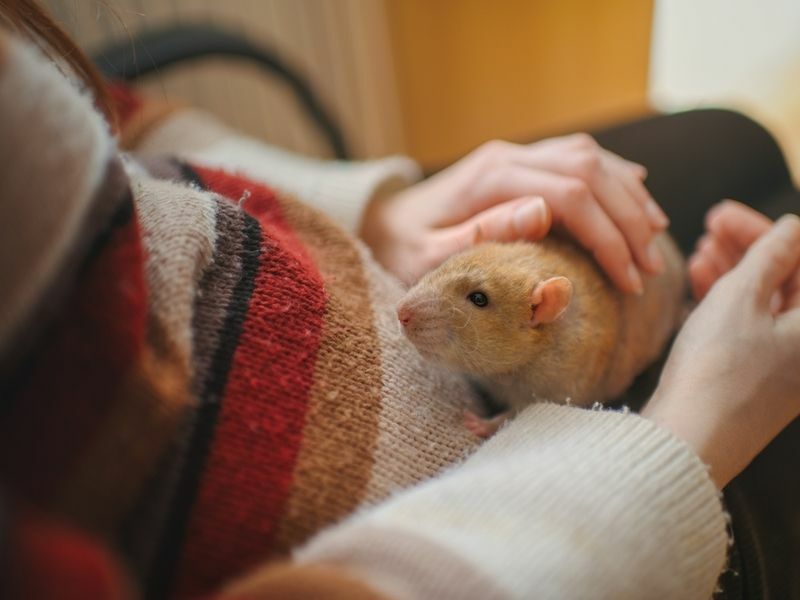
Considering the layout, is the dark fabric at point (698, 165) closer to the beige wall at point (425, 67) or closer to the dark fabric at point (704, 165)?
the dark fabric at point (704, 165)

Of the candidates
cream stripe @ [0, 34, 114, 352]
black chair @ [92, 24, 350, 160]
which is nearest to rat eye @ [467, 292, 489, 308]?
cream stripe @ [0, 34, 114, 352]

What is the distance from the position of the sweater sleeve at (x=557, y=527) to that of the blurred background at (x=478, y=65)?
1.55m

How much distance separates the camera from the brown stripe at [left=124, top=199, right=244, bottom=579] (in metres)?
0.51

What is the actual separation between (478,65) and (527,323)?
→ 1.72 meters

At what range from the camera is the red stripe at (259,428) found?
541 millimetres

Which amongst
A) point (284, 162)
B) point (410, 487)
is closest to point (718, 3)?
point (284, 162)

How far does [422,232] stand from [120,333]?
2.22 feet

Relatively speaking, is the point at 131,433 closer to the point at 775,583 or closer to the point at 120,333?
the point at 120,333

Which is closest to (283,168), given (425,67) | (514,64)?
(514,64)

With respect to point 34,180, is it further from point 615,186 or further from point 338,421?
point 615,186

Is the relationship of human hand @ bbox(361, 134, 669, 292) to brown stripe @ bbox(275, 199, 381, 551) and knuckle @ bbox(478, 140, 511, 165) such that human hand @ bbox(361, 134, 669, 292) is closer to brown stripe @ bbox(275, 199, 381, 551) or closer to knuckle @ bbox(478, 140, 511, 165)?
knuckle @ bbox(478, 140, 511, 165)

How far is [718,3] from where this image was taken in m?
2.23

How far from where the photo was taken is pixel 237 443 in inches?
22.5

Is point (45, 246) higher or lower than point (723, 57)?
higher
